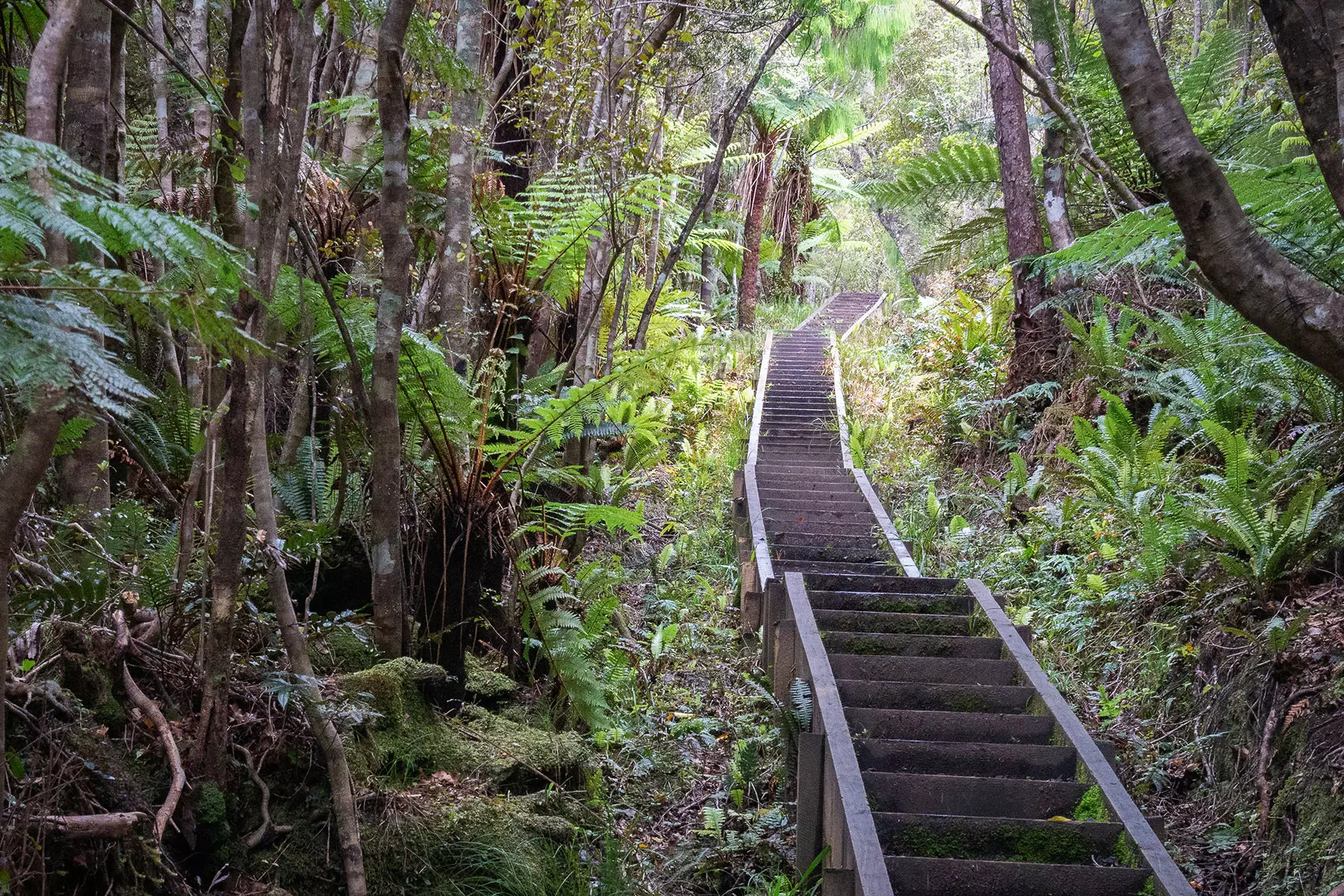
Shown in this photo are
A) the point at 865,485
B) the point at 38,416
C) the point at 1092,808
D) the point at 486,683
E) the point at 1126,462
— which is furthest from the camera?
the point at 865,485

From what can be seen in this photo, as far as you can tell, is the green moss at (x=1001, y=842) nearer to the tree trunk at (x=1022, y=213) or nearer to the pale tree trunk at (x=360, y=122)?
the pale tree trunk at (x=360, y=122)

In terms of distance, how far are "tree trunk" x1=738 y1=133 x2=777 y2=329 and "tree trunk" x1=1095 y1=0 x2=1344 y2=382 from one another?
57.2 ft

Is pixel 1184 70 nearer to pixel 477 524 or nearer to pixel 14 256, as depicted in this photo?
pixel 477 524

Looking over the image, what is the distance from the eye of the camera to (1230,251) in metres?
2.79

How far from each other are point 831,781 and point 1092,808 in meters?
1.17

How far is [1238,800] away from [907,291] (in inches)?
716

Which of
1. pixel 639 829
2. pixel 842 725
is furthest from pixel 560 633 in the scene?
pixel 842 725

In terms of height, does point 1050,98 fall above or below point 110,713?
above

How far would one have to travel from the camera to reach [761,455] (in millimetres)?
12453

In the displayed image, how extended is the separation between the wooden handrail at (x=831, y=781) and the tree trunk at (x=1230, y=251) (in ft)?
7.45

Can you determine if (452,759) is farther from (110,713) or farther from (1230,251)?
(1230,251)

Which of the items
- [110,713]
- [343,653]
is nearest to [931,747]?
[343,653]

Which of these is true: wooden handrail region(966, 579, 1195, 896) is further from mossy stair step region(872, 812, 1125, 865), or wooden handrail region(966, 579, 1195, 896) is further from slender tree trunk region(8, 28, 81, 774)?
slender tree trunk region(8, 28, 81, 774)

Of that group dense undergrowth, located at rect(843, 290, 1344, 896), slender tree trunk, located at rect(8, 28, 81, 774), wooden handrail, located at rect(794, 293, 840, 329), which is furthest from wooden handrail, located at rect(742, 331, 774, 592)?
slender tree trunk, located at rect(8, 28, 81, 774)
